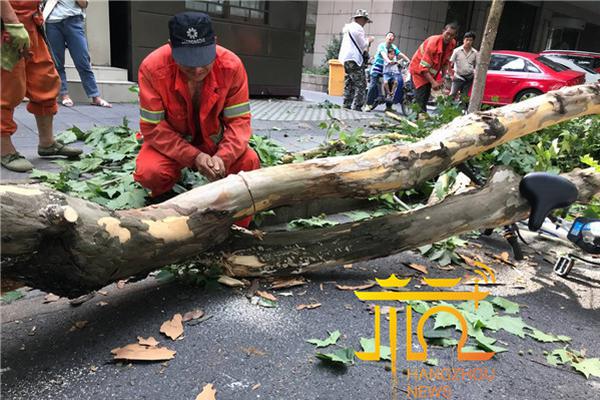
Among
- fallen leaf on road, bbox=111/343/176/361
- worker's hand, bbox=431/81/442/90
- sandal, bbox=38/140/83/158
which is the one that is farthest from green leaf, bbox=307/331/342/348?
worker's hand, bbox=431/81/442/90

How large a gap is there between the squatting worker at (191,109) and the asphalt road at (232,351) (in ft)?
2.45

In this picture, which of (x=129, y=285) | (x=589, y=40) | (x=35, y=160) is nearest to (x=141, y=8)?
(x=35, y=160)

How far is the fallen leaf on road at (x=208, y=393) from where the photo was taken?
178 cm

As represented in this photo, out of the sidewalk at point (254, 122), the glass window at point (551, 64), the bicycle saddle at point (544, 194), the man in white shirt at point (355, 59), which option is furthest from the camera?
the glass window at point (551, 64)

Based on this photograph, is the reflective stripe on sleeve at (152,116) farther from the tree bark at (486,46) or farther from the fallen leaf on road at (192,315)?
the tree bark at (486,46)

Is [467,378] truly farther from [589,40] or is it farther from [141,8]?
[589,40]

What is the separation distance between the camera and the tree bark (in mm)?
4863

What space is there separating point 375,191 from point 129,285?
146 centimetres

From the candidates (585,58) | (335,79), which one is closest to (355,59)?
(335,79)

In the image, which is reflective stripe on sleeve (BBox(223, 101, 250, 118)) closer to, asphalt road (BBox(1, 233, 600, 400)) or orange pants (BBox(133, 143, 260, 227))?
orange pants (BBox(133, 143, 260, 227))

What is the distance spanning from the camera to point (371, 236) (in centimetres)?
275

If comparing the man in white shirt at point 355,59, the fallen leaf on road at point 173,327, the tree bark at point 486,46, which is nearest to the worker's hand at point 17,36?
the fallen leaf on road at point 173,327

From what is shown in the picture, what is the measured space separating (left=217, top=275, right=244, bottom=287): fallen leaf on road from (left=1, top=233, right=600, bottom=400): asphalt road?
3 centimetres

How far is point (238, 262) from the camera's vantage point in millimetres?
2621
